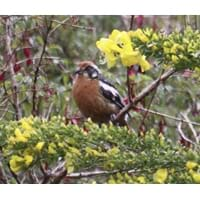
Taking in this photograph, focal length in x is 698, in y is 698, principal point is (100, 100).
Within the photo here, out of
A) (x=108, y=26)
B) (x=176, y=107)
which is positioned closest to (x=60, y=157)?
(x=176, y=107)

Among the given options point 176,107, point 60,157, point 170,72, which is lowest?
point 176,107

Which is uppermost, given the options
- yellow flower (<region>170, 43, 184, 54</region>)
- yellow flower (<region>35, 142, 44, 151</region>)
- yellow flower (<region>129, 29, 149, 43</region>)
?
yellow flower (<region>129, 29, 149, 43</region>)

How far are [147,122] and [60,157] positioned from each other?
1.25 m

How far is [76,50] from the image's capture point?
10.9 ft

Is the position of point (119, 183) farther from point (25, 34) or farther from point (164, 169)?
point (25, 34)

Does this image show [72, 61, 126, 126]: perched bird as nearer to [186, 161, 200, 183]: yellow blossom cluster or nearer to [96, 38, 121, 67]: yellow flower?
[96, 38, 121, 67]: yellow flower

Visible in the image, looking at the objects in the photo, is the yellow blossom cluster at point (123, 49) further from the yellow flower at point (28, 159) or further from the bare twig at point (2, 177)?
the bare twig at point (2, 177)

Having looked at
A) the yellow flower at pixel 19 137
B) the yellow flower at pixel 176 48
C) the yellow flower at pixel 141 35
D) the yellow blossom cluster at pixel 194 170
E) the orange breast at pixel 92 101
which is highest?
the yellow flower at pixel 141 35

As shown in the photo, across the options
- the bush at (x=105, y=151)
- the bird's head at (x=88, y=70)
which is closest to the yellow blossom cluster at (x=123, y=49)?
the bush at (x=105, y=151)

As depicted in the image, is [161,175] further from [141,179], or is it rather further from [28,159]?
[28,159]

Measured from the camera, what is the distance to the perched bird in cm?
251

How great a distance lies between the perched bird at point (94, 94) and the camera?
2.51 metres

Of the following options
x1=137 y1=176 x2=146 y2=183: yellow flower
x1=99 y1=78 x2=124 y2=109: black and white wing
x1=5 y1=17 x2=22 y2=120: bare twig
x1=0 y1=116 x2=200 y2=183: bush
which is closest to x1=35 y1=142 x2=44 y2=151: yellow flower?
x1=0 y1=116 x2=200 y2=183: bush

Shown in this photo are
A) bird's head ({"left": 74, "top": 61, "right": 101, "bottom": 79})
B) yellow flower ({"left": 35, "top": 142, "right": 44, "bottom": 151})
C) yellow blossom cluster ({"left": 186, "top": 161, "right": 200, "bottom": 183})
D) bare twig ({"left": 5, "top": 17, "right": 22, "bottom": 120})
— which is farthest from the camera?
bird's head ({"left": 74, "top": 61, "right": 101, "bottom": 79})
